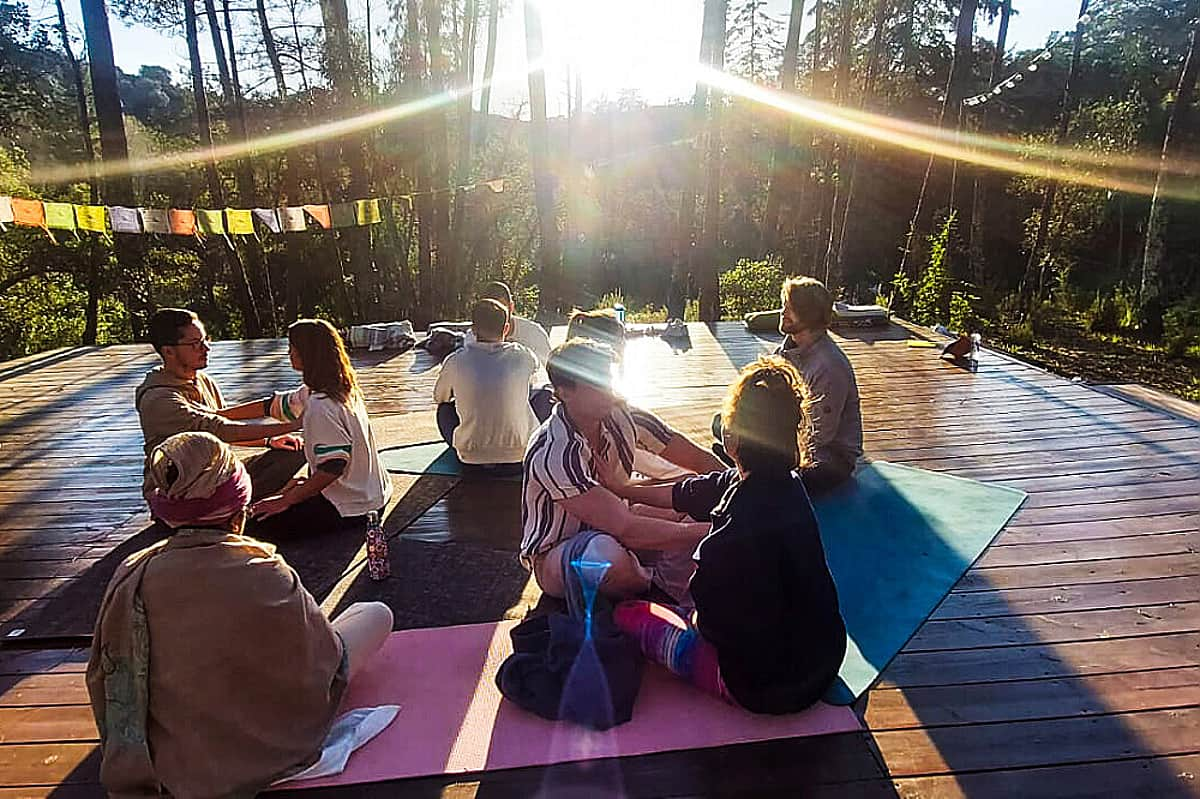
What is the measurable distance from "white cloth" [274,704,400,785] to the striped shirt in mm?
609

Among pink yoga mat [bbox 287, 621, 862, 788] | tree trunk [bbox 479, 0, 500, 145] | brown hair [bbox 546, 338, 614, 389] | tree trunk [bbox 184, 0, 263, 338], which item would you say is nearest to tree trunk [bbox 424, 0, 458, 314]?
tree trunk [bbox 479, 0, 500, 145]

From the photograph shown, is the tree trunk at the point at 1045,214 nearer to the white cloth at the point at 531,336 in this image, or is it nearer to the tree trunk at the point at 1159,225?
the tree trunk at the point at 1159,225

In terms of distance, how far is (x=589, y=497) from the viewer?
2.15m

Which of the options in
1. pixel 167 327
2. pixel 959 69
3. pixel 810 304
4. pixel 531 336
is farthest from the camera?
pixel 959 69

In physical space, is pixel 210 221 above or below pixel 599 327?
above

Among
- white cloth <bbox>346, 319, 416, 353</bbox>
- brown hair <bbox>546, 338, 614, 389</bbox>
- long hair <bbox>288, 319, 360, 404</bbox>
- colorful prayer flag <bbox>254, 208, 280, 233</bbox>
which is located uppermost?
colorful prayer flag <bbox>254, 208, 280, 233</bbox>

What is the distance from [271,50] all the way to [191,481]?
12.4 metres

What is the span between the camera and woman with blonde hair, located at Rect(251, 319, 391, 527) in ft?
8.68

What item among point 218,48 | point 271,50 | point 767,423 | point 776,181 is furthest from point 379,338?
point 776,181

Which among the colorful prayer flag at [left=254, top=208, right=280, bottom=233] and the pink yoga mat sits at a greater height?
the colorful prayer flag at [left=254, top=208, right=280, bottom=233]

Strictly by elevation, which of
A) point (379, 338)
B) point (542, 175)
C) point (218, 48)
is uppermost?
point (218, 48)

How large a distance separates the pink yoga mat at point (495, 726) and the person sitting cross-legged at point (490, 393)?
1513 mm

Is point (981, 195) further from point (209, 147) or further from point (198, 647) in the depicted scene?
point (198, 647)

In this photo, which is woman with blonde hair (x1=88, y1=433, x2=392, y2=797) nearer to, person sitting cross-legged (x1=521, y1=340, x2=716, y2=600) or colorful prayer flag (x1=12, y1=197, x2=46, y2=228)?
person sitting cross-legged (x1=521, y1=340, x2=716, y2=600)
